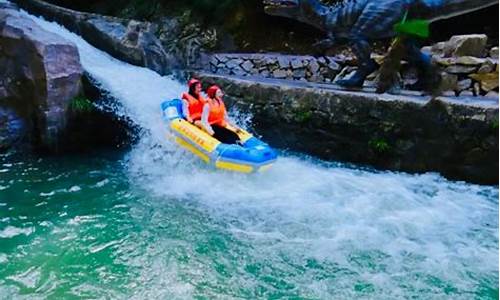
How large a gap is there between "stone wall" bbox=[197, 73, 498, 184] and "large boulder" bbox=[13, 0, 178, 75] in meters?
2.75

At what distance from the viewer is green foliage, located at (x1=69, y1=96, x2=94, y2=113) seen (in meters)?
7.21

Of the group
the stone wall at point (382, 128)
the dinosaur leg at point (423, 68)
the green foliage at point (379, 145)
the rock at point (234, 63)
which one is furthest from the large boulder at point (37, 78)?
the dinosaur leg at point (423, 68)

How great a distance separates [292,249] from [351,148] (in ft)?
9.04

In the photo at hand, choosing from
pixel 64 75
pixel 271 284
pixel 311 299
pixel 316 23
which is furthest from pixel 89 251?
pixel 316 23

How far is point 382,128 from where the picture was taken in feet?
21.4

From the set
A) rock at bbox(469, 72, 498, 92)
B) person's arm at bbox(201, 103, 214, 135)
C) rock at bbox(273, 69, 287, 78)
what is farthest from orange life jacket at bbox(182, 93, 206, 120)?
rock at bbox(273, 69, 287, 78)

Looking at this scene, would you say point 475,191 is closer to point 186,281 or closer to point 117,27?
point 186,281

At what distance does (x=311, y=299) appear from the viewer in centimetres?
367

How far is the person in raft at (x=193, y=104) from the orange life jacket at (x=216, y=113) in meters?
0.13

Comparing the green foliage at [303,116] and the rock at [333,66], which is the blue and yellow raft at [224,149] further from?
the rock at [333,66]

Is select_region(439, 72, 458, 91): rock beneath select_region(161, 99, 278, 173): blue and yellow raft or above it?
above

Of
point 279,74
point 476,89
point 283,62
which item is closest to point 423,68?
point 476,89

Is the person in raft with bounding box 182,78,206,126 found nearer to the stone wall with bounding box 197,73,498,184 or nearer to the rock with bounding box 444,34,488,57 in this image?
the stone wall with bounding box 197,73,498,184

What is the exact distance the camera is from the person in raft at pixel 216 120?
6.30 metres
